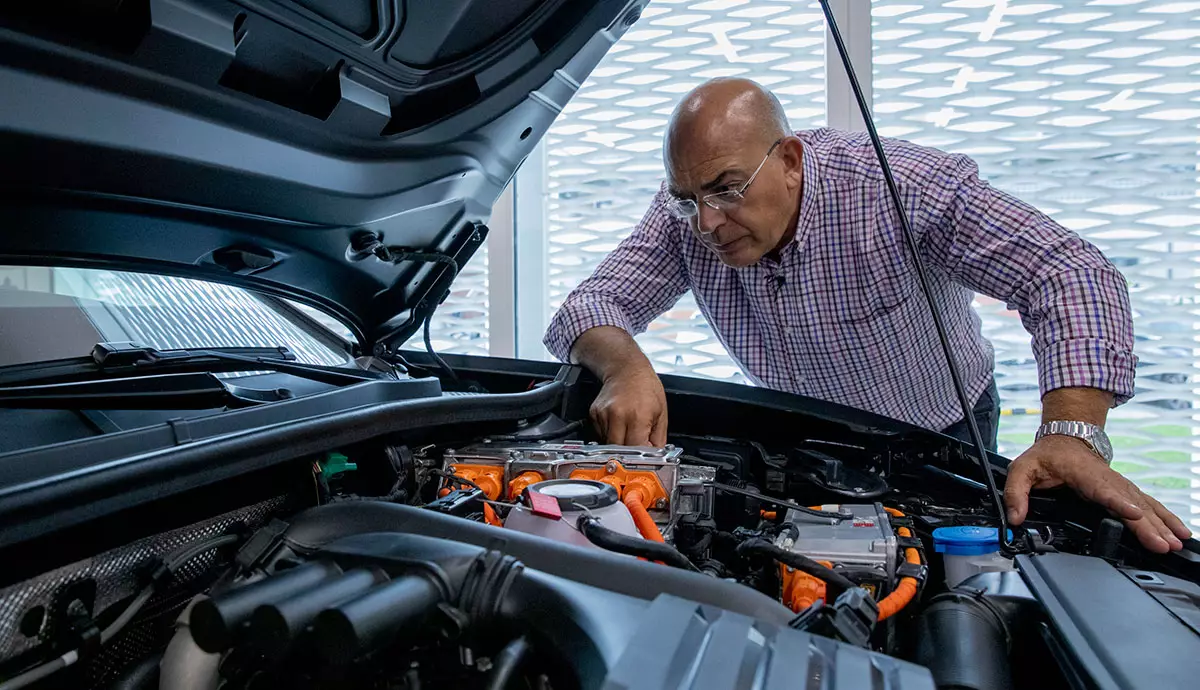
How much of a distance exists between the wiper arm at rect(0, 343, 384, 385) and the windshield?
0.12 ft

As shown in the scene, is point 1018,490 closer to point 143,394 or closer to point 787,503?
point 787,503

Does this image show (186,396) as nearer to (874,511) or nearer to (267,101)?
(267,101)

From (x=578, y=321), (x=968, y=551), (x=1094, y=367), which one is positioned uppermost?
(x=578, y=321)

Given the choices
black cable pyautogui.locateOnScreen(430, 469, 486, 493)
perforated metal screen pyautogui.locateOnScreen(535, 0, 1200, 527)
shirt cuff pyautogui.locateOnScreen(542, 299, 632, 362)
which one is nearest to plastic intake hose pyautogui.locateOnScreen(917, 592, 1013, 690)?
black cable pyautogui.locateOnScreen(430, 469, 486, 493)

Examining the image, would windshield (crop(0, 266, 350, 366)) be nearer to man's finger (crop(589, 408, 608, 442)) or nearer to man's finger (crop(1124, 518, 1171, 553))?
man's finger (crop(589, 408, 608, 442))

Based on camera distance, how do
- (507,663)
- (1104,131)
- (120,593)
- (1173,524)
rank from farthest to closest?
(1104,131) < (1173,524) < (120,593) < (507,663)

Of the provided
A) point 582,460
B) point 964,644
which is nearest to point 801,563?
point 964,644

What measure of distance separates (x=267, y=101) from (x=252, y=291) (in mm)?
517

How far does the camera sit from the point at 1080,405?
1515 millimetres

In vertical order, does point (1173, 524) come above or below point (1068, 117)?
below

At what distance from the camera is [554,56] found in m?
1.33

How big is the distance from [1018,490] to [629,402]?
0.66 metres

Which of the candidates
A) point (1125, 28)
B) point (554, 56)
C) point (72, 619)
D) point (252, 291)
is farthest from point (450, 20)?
point (1125, 28)

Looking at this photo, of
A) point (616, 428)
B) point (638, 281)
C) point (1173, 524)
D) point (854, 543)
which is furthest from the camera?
point (638, 281)
